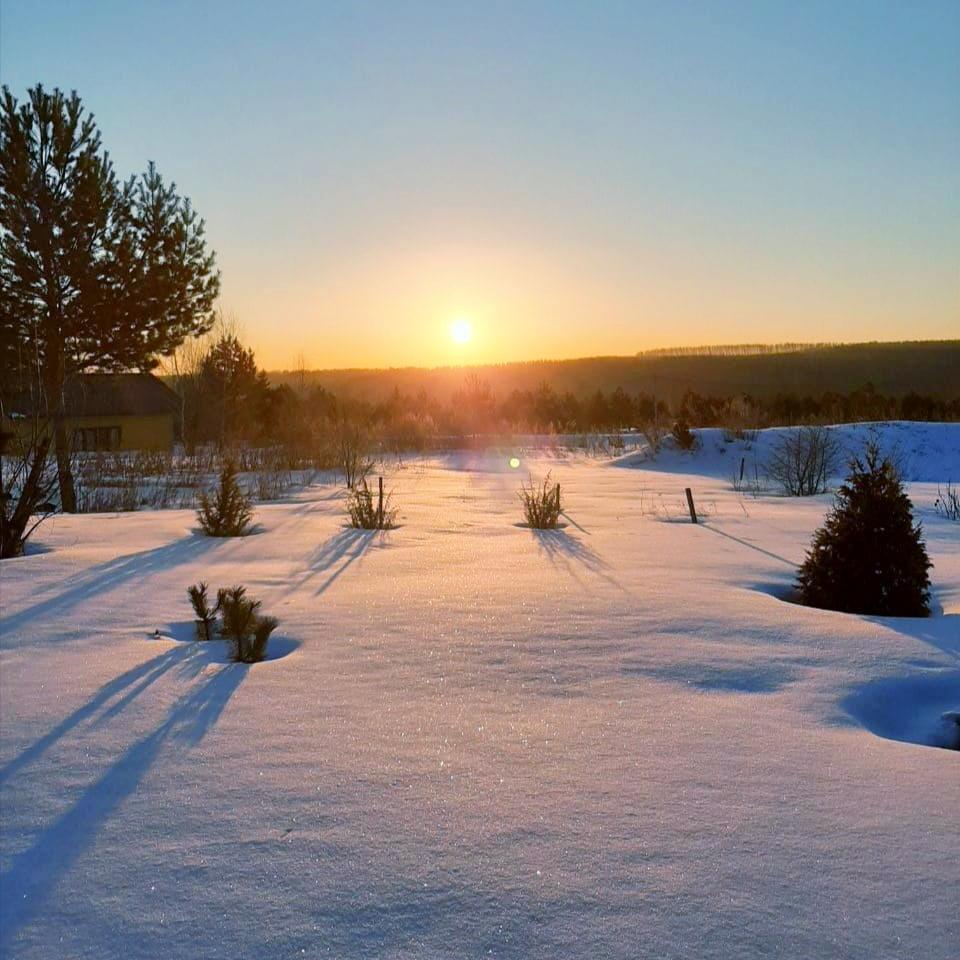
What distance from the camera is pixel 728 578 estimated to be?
5762 millimetres

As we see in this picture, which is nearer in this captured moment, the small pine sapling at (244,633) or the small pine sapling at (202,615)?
the small pine sapling at (244,633)

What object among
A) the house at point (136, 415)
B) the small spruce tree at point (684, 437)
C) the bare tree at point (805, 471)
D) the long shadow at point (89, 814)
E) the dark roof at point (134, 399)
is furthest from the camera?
the house at point (136, 415)

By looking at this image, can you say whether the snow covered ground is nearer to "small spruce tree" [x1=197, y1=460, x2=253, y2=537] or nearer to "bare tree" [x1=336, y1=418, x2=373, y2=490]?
"small spruce tree" [x1=197, y1=460, x2=253, y2=537]

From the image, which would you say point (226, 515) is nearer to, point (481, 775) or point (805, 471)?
point (481, 775)

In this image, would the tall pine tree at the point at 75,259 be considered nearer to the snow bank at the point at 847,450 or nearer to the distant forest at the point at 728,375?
the snow bank at the point at 847,450

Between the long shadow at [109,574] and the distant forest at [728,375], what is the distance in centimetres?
5790

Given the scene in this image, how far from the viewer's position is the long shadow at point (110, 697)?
9.38 feet

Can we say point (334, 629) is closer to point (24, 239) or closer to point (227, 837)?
point (227, 837)


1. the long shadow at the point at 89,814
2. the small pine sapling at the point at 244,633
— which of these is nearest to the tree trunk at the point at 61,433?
the small pine sapling at the point at 244,633

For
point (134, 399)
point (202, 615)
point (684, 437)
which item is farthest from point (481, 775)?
point (134, 399)

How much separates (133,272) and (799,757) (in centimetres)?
1346

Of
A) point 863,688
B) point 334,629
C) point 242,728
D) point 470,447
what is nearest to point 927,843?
point 863,688

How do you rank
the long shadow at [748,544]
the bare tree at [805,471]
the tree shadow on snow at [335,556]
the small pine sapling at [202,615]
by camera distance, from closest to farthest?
the small pine sapling at [202,615]
the tree shadow on snow at [335,556]
the long shadow at [748,544]
the bare tree at [805,471]

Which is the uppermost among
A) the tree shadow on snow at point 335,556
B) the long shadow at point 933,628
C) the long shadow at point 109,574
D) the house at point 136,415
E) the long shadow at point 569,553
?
the house at point 136,415
